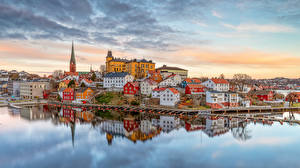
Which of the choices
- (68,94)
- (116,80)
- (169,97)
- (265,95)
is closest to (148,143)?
(169,97)

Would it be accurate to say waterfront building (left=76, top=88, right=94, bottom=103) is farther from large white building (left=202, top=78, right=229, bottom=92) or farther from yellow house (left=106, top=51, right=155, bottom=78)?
large white building (left=202, top=78, right=229, bottom=92)

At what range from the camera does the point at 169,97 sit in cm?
4047

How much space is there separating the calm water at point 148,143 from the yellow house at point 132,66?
3332cm

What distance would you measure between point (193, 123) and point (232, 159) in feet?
37.9

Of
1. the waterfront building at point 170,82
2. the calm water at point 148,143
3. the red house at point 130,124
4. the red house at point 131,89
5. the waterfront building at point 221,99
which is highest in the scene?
the waterfront building at point 170,82

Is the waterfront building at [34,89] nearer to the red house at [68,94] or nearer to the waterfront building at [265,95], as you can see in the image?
the red house at [68,94]

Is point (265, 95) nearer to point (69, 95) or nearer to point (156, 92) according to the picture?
point (156, 92)

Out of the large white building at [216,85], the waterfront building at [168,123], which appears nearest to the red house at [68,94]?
the waterfront building at [168,123]

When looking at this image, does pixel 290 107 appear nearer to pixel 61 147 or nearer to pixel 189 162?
pixel 189 162

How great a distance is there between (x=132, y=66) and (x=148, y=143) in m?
44.3

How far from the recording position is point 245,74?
6456 cm

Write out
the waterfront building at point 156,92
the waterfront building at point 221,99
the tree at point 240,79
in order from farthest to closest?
the tree at point 240,79, the waterfront building at point 156,92, the waterfront building at point 221,99

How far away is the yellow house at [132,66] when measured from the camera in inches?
2542

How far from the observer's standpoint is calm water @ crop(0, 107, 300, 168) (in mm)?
17859
